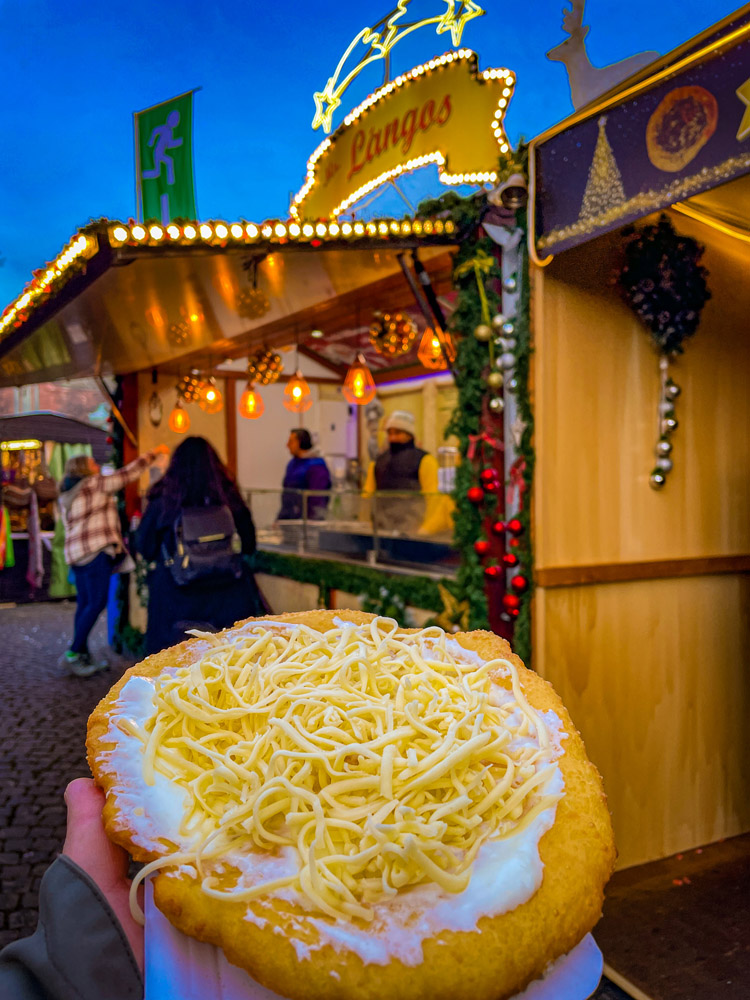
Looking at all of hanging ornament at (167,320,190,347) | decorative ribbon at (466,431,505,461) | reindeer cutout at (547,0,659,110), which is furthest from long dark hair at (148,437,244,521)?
reindeer cutout at (547,0,659,110)

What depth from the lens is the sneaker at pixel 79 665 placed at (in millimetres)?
7340

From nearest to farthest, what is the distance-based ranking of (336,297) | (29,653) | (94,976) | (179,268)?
(94,976), (179,268), (336,297), (29,653)

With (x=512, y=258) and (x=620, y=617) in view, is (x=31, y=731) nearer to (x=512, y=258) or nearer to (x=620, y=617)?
(x=620, y=617)

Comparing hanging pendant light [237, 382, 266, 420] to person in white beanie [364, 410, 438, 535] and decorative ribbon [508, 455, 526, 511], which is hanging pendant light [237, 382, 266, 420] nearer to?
person in white beanie [364, 410, 438, 535]

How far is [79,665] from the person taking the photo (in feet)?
24.7

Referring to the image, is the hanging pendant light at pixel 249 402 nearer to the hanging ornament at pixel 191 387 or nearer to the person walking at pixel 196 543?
the hanging ornament at pixel 191 387

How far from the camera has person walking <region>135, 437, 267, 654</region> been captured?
5.14 metres

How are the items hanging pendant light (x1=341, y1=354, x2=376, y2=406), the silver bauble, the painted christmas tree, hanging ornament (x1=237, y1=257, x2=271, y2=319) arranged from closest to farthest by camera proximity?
the painted christmas tree
the silver bauble
hanging ornament (x1=237, y1=257, x2=271, y2=319)
hanging pendant light (x1=341, y1=354, x2=376, y2=406)

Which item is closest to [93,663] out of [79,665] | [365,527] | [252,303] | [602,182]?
[79,665]

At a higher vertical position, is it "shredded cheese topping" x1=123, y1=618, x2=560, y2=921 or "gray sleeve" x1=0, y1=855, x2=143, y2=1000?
"shredded cheese topping" x1=123, y1=618, x2=560, y2=921

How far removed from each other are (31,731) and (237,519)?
2.54m

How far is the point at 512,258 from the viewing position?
3.75m

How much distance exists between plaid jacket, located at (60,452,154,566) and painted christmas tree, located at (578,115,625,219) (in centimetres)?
552

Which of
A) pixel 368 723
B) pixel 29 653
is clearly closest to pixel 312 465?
pixel 29 653
